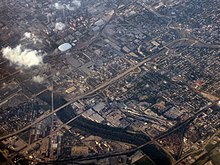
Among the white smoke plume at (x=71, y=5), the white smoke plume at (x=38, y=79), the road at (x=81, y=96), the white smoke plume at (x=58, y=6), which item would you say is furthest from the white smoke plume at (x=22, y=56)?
the white smoke plume at (x=71, y=5)

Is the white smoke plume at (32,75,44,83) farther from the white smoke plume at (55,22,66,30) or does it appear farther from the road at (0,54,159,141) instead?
the white smoke plume at (55,22,66,30)

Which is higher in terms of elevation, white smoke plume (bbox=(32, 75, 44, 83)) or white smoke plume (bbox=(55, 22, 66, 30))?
white smoke plume (bbox=(55, 22, 66, 30))

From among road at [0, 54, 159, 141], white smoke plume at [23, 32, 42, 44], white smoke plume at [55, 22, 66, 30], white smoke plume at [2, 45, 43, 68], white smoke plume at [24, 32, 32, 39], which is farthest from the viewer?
white smoke plume at [55, 22, 66, 30]

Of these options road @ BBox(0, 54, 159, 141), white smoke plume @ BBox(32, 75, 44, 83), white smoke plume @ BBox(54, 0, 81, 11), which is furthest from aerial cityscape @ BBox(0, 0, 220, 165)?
white smoke plume @ BBox(32, 75, 44, 83)

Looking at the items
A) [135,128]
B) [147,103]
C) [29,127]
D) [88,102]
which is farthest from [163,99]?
[29,127]

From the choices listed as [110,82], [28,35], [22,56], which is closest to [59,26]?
[28,35]

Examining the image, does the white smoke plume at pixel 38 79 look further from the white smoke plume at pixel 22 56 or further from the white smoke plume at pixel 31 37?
the white smoke plume at pixel 31 37
